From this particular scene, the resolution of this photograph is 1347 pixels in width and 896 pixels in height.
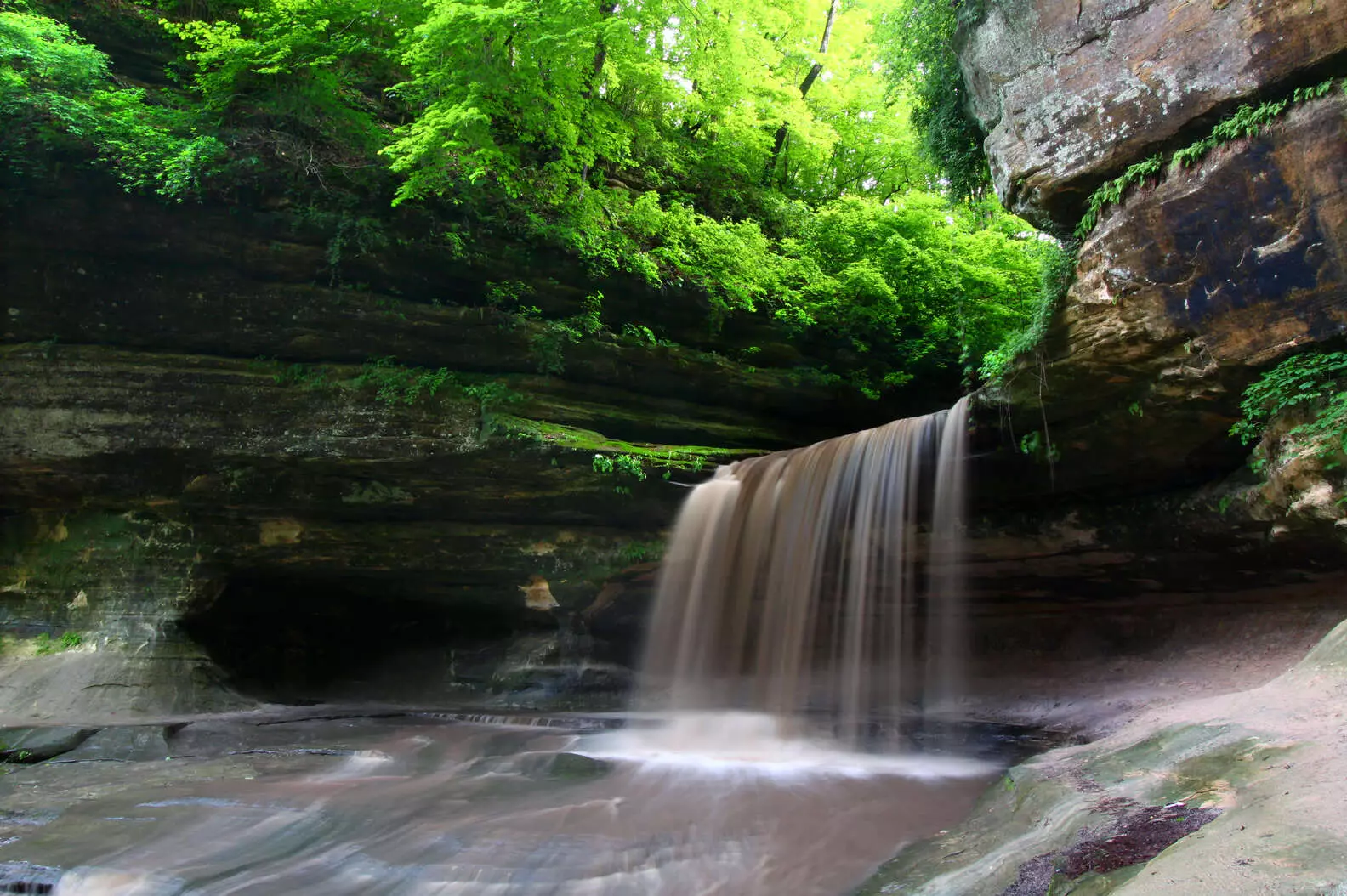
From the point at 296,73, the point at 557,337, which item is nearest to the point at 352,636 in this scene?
the point at 557,337

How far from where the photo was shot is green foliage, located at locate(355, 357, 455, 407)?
36.1 ft

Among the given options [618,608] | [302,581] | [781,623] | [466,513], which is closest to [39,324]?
[302,581]

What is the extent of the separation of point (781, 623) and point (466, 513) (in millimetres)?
4896

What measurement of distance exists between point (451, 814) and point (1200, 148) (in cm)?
867

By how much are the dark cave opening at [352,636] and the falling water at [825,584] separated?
111 inches

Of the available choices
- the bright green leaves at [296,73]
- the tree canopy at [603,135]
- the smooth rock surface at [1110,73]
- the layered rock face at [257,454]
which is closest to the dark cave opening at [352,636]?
the layered rock face at [257,454]

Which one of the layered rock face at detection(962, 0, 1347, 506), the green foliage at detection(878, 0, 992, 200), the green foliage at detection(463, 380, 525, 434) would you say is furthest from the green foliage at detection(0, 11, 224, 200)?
the layered rock face at detection(962, 0, 1347, 506)

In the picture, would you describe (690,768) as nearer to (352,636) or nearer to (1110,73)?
(352,636)

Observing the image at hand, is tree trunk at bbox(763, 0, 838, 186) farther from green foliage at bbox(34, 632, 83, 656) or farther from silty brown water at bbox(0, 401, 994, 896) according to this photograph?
green foliage at bbox(34, 632, 83, 656)

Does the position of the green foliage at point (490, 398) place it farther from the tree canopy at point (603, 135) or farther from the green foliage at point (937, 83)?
the green foliage at point (937, 83)

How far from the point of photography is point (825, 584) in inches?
419

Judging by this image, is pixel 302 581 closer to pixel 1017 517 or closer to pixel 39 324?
pixel 39 324

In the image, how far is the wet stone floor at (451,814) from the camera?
4.95 meters

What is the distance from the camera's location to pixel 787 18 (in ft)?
53.7
